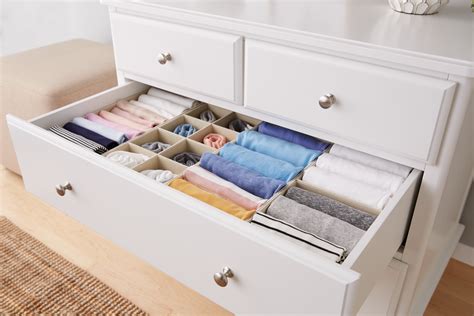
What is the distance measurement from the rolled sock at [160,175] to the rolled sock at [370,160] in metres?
0.32

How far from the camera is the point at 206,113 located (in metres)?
1.13

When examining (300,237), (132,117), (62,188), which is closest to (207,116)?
(132,117)

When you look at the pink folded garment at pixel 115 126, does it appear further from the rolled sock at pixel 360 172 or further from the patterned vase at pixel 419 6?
the patterned vase at pixel 419 6

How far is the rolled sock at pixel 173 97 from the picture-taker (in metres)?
1.13

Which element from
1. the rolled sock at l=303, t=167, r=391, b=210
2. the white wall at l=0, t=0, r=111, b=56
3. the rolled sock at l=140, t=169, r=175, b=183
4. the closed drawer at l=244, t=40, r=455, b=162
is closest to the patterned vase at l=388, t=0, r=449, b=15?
the closed drawer at l=244, t=40, r=455, b=162

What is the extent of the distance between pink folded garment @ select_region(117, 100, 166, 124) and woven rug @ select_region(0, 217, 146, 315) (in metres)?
0.54

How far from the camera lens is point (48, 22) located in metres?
2.08

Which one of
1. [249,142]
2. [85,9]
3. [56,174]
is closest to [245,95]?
[249,142]

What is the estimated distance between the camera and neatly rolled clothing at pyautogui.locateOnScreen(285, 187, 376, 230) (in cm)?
75

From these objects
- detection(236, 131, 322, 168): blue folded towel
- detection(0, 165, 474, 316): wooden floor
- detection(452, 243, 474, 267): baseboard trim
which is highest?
detection(236, 131, 322, 168): blue folded towel

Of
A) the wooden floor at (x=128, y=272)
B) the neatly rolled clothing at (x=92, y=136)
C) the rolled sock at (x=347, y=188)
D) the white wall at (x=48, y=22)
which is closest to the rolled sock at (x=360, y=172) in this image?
the rolled sock at (x=347, y=188)

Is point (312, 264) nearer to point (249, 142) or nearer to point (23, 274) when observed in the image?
point (249, 142)

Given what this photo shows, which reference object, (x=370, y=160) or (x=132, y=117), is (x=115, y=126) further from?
(x=370, y=160)

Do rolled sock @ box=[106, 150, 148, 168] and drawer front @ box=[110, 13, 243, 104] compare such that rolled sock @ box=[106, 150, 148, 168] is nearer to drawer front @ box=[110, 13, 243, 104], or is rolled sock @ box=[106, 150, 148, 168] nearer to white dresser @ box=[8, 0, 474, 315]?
white dresser @ box=[8, 0, 474, 315]
